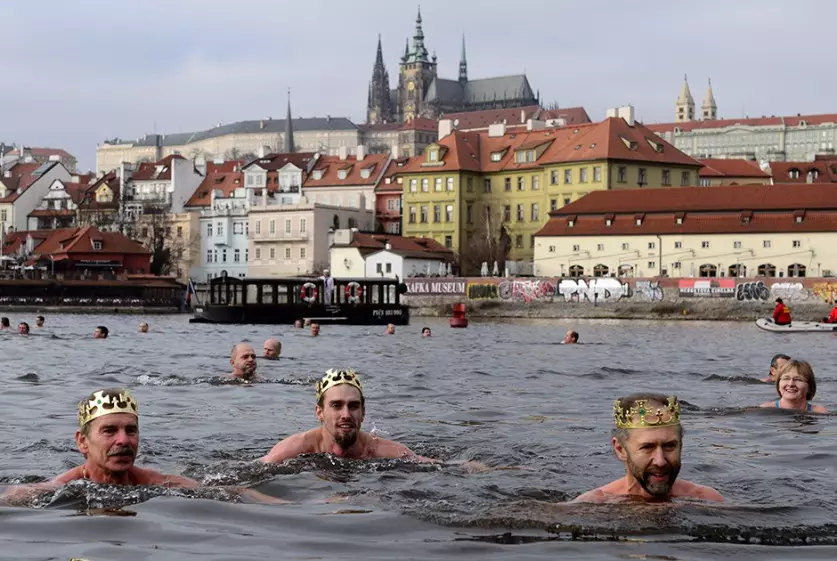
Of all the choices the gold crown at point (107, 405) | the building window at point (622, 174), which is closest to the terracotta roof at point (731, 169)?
the building window at point (622, 174)

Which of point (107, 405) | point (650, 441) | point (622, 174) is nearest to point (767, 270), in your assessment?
point (622, 174)

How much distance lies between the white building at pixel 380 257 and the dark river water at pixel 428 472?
64263 mm

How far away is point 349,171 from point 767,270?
159 feet

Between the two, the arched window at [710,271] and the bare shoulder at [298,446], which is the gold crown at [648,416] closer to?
the bare shoulder at [298,446]

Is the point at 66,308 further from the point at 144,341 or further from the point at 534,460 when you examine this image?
the point at 534,460

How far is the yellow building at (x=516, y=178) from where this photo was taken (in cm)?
10244

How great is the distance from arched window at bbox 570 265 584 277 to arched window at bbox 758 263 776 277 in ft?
36.7

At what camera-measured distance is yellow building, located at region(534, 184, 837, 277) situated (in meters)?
81.2

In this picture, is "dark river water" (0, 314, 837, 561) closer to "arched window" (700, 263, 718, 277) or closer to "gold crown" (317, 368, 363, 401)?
"gold crown" (317, 368, 363, 401)

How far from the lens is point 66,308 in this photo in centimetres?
8762

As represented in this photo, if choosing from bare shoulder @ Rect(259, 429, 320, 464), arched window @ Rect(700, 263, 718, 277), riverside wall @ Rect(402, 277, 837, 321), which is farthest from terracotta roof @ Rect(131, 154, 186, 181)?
bare shoulder @ Rect(259, 429, 320, 464)

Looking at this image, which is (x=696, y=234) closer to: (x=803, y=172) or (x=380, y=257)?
(x=380, y=257)

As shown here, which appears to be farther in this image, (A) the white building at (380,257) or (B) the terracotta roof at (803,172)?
(B) the terracotta roof at (803,172)

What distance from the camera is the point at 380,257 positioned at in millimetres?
93062
